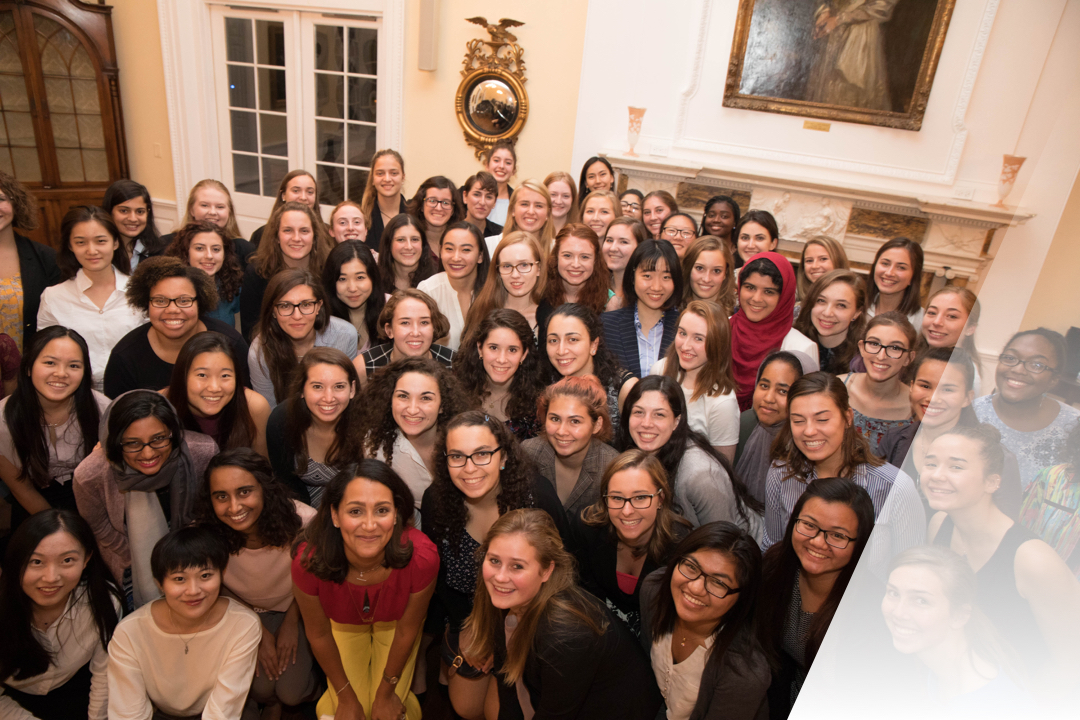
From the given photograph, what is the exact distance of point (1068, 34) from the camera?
461cm

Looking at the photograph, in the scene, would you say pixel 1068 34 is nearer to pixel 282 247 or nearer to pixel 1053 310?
pixel 282 247

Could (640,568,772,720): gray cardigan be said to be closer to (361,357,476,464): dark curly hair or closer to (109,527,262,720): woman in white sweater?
(361,357,476,464): dark curly hair

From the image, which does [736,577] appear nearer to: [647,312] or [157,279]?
[647,312]

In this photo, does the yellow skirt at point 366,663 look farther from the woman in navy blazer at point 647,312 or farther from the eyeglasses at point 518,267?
the eyeglasses at point 518,267

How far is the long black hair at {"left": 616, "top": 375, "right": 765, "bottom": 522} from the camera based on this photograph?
2.29 metres

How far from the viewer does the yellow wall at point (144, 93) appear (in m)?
6.19

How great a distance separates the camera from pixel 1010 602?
472 millimetres

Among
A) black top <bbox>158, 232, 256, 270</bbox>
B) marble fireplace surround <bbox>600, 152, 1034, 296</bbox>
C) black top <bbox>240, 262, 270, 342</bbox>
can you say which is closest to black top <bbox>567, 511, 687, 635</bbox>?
black top <bbox>240, 262, 270, 342</bbox>

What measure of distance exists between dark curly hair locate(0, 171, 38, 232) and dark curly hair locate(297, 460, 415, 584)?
2.15 meters

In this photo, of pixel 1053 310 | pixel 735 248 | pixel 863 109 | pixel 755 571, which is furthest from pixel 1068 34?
pixel 1053 310

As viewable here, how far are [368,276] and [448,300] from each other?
402mm

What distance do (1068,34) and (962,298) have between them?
3486mm

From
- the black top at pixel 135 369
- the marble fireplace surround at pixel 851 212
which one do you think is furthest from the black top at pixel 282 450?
the marble fireplace surround at pixel 851 212

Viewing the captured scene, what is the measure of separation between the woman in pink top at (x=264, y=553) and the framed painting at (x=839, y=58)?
15.5ft
